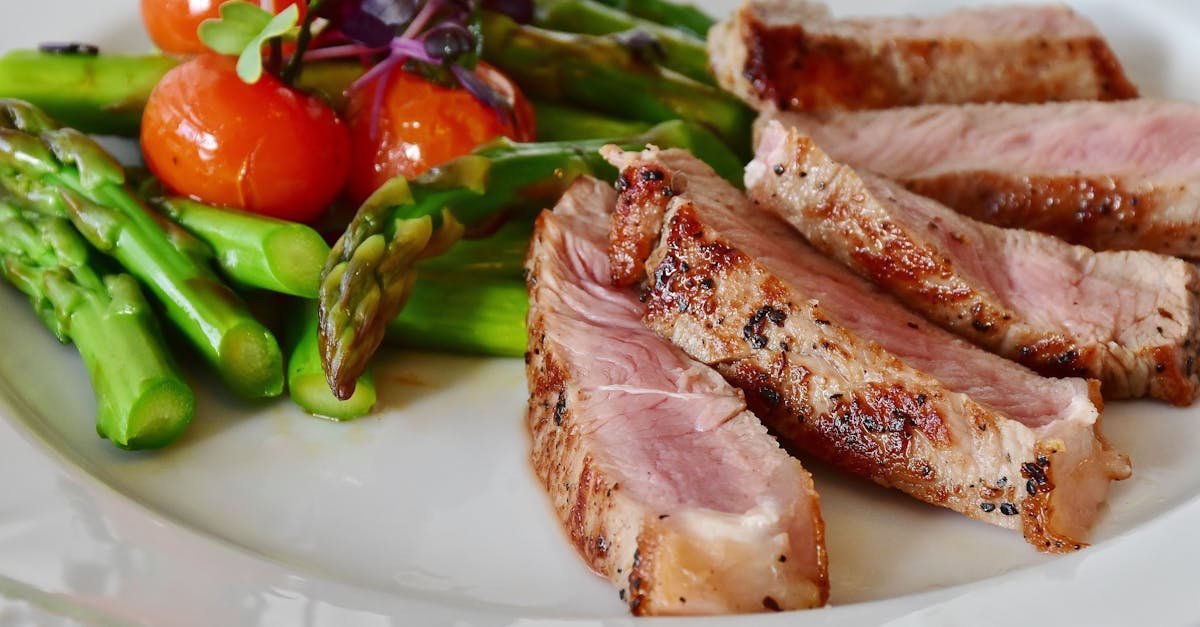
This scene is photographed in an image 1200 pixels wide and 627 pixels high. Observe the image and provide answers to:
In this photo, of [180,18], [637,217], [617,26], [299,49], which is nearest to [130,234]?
[299,49]

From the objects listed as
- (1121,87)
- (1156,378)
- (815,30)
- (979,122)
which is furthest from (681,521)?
(1121,87)

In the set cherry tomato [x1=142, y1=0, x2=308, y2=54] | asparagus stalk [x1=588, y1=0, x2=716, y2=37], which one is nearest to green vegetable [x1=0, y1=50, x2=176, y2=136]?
cherry tomato [x1=142, y1=0, x2=308, y2=54]

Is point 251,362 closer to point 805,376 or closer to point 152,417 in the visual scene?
point 152,417

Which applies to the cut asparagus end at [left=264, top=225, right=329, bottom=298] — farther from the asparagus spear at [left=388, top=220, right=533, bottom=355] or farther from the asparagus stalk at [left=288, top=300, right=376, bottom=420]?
the asparagus spear at [left=388, top=220, right=533, bottom=355]

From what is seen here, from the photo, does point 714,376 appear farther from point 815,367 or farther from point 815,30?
point 815,30

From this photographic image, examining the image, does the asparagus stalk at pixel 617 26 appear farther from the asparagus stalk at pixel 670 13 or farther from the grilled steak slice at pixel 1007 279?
the grilled steak slice at pixel 1007 279
